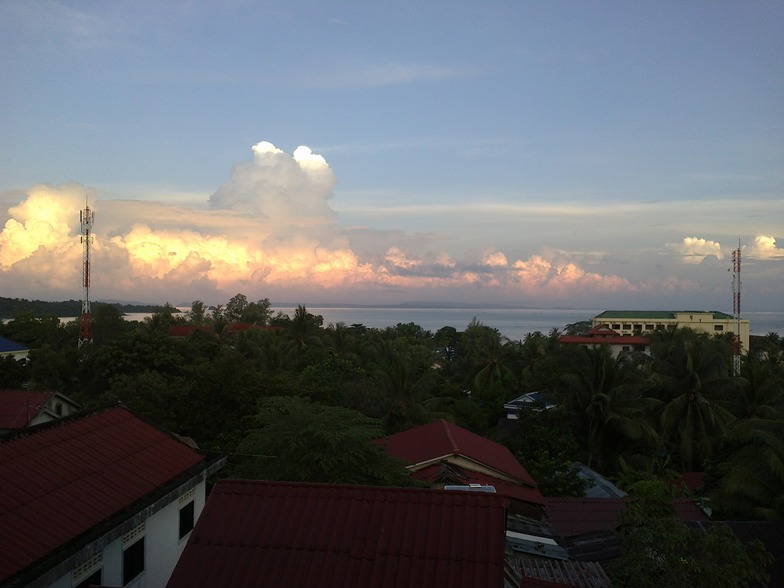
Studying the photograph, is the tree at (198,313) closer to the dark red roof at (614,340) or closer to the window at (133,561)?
the dark red roof at (614,340)

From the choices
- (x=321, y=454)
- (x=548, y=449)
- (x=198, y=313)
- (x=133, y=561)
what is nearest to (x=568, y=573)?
(x=321, y=454)

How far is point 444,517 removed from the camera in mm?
6332

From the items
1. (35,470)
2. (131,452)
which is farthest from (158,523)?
(35,470)

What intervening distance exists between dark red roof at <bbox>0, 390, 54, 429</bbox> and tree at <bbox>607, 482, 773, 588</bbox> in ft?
53.3

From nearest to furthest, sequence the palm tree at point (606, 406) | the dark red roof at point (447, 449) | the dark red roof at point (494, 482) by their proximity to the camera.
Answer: the dark red roof at point (494, 482) → the dark red roof at point (447, 449) → the palm tree at point (606, 406)

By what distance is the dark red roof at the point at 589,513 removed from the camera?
14.7m

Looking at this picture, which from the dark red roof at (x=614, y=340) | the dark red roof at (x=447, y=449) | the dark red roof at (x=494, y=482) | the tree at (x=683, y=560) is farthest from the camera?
the dark red roof at (x=614, y=340)

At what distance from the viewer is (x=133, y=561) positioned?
9.13 meters

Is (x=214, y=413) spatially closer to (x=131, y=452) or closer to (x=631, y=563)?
(x=131, y=452)

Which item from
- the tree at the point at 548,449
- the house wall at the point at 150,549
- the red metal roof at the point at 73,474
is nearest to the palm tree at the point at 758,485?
the tree at the point at 548,449

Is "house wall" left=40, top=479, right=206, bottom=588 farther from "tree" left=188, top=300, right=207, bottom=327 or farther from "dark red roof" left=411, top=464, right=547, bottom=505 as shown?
"tree" left=188, top=300, right=207, bottom=327

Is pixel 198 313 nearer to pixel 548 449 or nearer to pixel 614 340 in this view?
pixel 614 340

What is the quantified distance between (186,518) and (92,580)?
2727 millimetres

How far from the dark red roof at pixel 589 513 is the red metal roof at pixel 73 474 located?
8.49 metres
